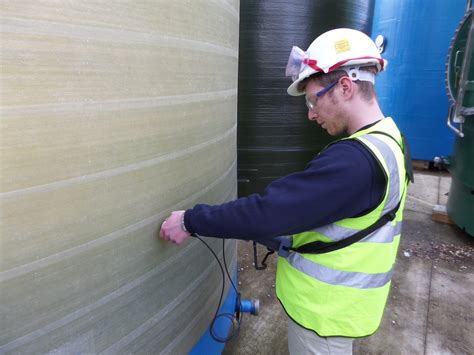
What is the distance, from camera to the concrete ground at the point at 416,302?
2576mm

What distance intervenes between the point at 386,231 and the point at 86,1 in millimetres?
1133

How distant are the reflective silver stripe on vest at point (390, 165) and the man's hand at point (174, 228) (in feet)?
2.15

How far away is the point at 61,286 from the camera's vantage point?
104cm

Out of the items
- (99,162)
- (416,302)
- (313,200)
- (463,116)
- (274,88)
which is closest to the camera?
(99,162)

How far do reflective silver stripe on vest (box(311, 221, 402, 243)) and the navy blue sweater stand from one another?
74mm

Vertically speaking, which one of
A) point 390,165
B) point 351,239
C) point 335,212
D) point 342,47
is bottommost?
point 351,239

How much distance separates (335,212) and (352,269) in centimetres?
26

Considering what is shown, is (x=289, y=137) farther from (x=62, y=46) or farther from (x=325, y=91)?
(x=62, y=46)

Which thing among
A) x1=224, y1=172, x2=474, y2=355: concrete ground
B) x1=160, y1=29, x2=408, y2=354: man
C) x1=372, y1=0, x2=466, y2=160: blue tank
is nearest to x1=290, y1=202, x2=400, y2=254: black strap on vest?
x1=160, y1=29, x2=408, y2=354: man

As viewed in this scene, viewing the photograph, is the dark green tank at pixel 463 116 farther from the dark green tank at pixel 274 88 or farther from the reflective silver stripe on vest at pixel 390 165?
the reflective silver stripe on vest at pixel 390 165

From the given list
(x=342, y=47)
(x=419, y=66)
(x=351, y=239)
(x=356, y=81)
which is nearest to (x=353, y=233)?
(x=351, y=239)

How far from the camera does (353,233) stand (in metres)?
1.30

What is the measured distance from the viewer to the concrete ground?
258cm

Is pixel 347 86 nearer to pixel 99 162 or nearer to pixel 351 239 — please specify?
pixel 351 239
